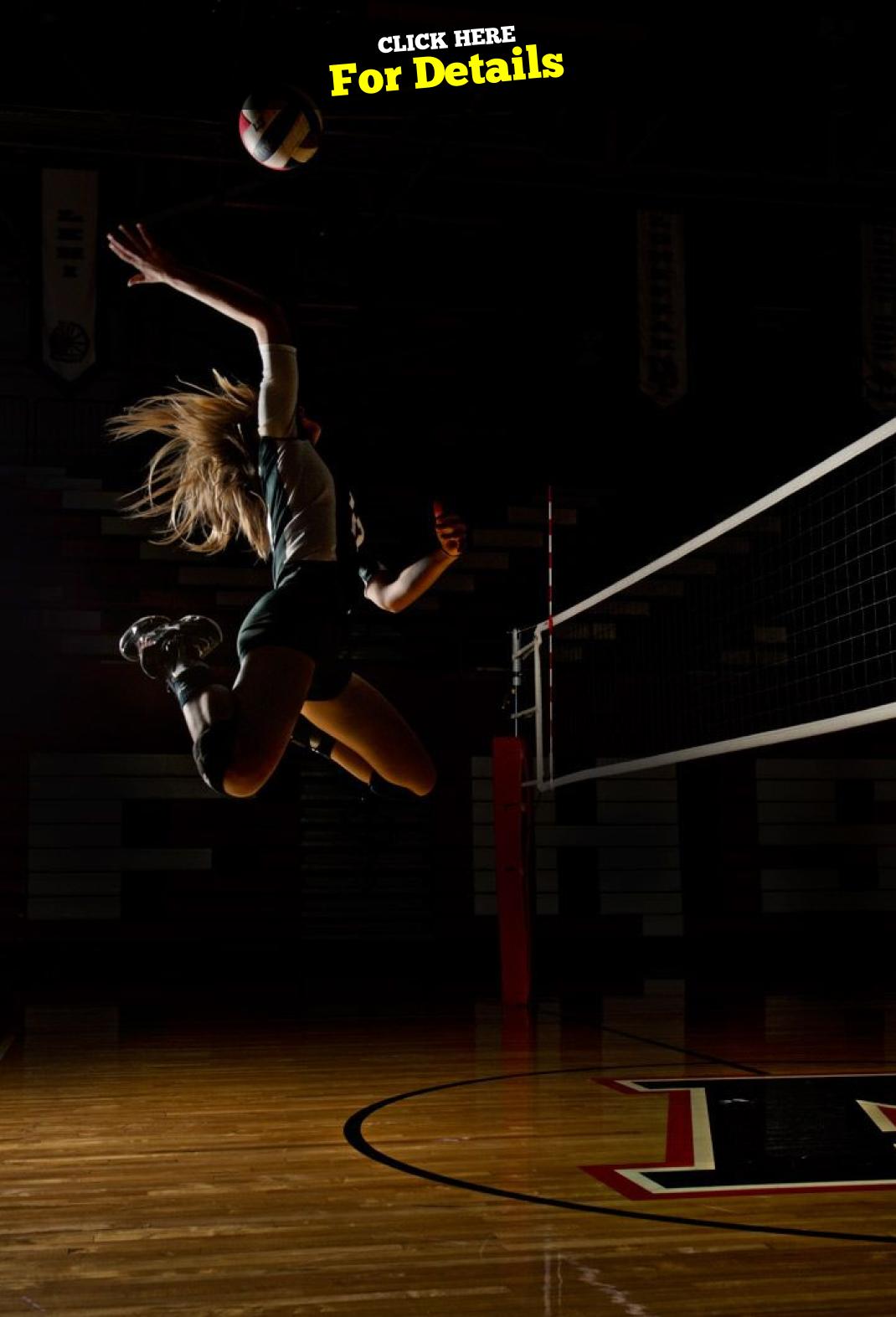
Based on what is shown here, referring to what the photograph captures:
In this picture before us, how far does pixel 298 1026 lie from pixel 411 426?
27.0ft

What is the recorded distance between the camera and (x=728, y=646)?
11594 mm

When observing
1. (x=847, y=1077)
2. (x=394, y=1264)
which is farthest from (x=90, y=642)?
(x=394, y=1264)

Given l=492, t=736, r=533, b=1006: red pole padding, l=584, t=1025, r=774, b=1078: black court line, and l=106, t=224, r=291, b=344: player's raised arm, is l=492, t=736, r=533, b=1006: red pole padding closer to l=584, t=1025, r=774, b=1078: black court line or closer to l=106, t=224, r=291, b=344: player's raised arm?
l=584, t=1025, r=774, b=1078: black court line

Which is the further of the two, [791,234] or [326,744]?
[791,234]

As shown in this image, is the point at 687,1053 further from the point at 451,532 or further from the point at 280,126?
the point at 280,126

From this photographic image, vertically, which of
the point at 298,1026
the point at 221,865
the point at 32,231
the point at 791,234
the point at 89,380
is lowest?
the point at 298,1026

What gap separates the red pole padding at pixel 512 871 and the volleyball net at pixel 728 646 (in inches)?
38.3

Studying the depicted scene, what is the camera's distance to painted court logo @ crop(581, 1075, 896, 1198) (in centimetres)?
321

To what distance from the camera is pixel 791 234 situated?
1431cm

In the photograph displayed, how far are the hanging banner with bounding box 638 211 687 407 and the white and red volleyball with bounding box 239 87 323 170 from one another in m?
6.05

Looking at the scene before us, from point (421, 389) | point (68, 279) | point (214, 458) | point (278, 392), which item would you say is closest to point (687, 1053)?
point (214, 458)

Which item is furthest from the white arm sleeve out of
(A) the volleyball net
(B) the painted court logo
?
(A) the volleyball net

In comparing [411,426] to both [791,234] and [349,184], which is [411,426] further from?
[791,234]

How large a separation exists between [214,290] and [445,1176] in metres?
2.71
